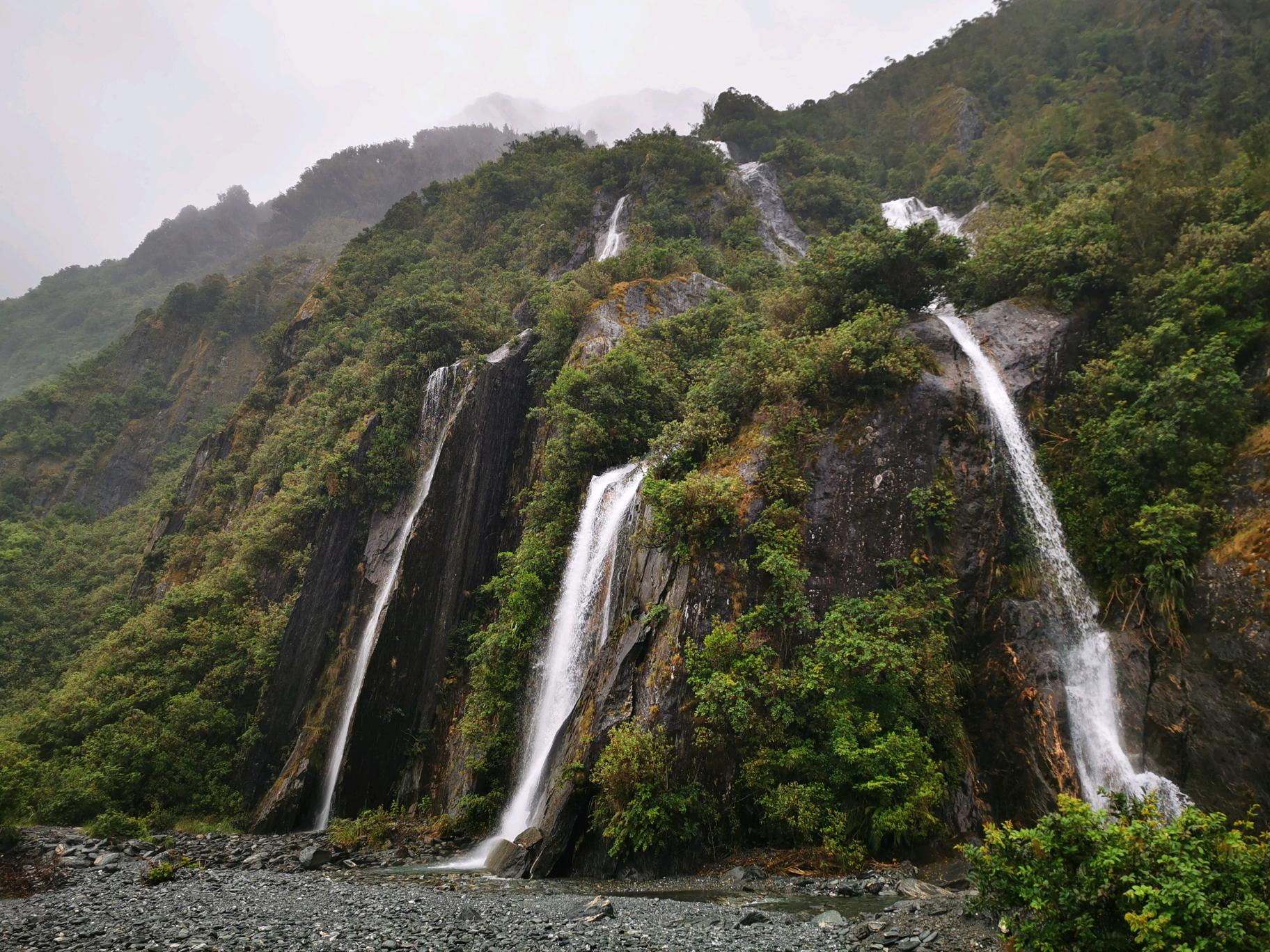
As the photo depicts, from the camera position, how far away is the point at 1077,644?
11102mm

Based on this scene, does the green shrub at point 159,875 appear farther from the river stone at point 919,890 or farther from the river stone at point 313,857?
the river stone at point 919,890

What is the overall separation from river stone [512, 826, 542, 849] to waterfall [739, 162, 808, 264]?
1194 inches

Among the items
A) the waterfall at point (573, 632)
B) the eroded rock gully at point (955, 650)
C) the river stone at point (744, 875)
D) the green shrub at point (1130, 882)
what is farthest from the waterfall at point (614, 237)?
the green shrub at point (1130, 882)

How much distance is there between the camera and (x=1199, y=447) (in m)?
10.8

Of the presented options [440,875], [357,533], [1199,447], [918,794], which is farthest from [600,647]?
[357,533]

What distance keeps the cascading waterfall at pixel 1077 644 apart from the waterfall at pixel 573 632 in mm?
8434

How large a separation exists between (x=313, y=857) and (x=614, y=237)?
32.4 meters

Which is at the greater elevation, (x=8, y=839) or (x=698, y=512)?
(x=698, y=512)

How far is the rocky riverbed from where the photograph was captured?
6.36 m

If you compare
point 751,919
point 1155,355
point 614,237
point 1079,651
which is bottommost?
point 751,919

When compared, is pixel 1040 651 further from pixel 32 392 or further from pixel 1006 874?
pixel 32 392

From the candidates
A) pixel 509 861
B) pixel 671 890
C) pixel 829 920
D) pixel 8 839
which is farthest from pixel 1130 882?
pixel 8 839

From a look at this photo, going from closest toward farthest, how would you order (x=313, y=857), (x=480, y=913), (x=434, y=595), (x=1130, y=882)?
(x=1130, y=882)
(x=480, y=913)
(x=313, y=857)
(x=434, y=595)

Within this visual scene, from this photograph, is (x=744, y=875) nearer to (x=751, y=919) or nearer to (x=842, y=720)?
(x=751, y=919)
